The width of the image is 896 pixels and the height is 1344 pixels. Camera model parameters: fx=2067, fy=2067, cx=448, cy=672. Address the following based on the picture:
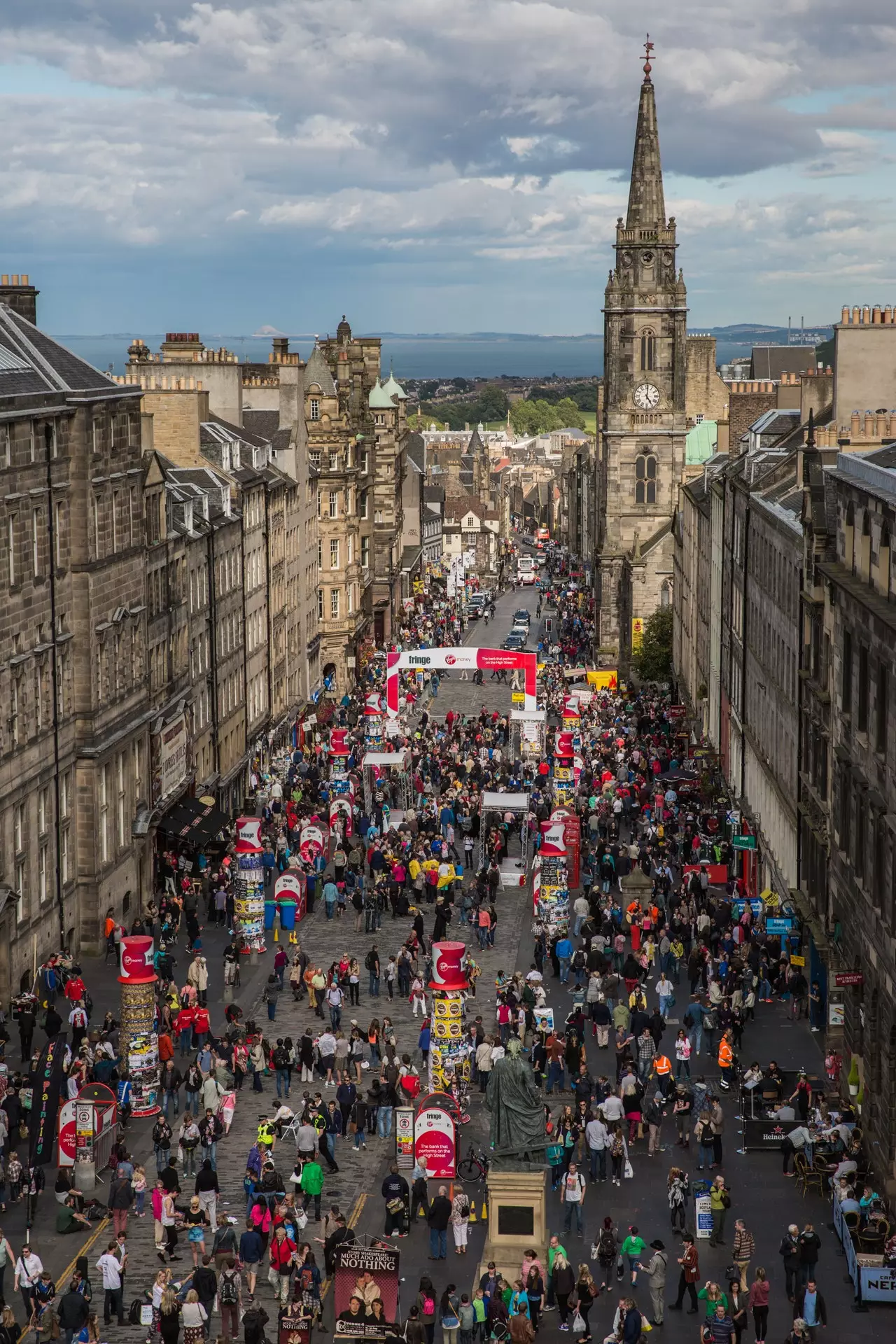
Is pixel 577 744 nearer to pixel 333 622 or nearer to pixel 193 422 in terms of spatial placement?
pixel 193 422

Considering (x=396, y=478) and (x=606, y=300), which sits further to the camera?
(x=396, y=478)

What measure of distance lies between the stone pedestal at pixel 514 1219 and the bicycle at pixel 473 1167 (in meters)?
3.87

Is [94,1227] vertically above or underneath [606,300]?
underneath

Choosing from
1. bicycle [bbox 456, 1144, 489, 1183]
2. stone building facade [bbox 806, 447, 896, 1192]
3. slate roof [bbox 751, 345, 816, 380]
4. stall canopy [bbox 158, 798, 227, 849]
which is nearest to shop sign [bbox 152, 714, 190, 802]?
stall canopy [bbox 158, 798, 227, 849]

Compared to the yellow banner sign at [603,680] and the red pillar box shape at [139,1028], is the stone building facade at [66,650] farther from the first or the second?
the yellow banner sign at [603,680]

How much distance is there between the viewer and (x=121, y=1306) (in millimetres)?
27625

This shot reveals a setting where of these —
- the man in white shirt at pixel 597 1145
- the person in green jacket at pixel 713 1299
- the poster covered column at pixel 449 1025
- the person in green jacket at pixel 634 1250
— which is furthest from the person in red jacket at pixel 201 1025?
the person in green jacket at pixel 713 1299

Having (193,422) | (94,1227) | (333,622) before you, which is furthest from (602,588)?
(94,1227)

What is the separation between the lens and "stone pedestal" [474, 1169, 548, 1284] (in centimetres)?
2942

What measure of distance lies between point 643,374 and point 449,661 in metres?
44.9

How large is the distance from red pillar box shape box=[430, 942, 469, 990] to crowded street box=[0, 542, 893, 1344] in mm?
613

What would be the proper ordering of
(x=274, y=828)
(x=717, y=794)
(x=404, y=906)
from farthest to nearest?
(x=717, y=794)
(x=274, y=828)
(x=404, y=906)

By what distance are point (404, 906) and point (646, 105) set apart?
76452 mm

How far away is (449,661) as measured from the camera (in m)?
78.4
